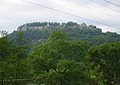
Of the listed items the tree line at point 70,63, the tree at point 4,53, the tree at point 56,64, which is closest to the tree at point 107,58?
the tree line at point 70,63

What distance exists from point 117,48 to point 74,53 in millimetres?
6955

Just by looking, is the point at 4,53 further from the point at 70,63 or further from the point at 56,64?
the point at 56,64

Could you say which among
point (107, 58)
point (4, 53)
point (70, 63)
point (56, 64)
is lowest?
point (56, 64)

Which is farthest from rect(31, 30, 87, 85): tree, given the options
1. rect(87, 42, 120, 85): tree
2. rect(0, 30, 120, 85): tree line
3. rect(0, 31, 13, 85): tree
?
rect(0, 31, 13, 85): tree

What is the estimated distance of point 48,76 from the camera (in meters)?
43.5

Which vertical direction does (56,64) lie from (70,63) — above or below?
below

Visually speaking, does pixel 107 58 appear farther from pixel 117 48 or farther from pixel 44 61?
pixel 44 61

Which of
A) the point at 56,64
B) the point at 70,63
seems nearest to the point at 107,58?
the point at 70,63

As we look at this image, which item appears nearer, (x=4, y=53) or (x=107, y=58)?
(x=4, y=53)

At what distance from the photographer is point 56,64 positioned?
4562cm

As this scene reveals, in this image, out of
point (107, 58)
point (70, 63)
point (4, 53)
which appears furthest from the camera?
point (107, 58)

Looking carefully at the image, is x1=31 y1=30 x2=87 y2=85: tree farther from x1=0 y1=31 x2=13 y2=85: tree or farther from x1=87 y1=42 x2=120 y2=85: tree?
x1=0 y1=31 x2=13 y2=85: tree

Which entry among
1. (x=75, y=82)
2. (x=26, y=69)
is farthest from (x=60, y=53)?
(x=26, y=69)

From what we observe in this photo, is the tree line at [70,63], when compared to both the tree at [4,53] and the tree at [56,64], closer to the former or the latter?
the tree at [56,64]
